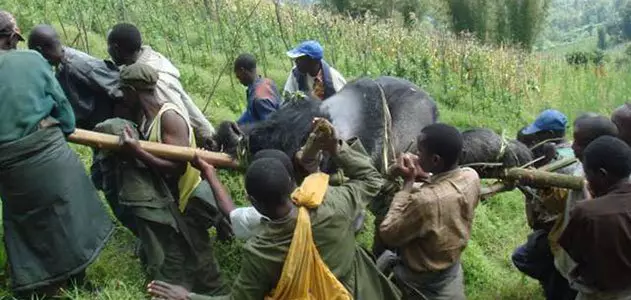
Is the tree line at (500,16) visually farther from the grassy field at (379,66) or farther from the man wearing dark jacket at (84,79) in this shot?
the man wearing dark jacket at (84,79)

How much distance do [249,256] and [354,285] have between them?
679 mm

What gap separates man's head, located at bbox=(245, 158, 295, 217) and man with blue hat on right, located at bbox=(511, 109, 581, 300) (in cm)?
189

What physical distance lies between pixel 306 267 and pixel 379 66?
8.66 m

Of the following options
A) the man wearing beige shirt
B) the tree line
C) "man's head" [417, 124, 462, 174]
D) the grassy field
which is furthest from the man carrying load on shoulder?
the tree line

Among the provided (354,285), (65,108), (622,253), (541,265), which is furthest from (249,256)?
(541,265)

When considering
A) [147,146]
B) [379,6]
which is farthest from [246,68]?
[379,6]

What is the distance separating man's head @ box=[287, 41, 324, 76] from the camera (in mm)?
5841

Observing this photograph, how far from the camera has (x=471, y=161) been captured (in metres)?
4.63

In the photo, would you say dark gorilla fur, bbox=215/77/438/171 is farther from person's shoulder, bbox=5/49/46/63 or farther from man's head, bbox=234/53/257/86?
man's head, bbox=234/53/257/86

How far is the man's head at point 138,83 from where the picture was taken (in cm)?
425

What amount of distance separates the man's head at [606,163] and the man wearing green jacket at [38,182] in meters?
2.85

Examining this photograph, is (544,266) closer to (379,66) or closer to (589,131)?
(589,131)

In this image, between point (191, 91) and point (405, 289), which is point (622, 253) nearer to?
point (405, 289)

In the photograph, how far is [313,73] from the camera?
5980 mm
